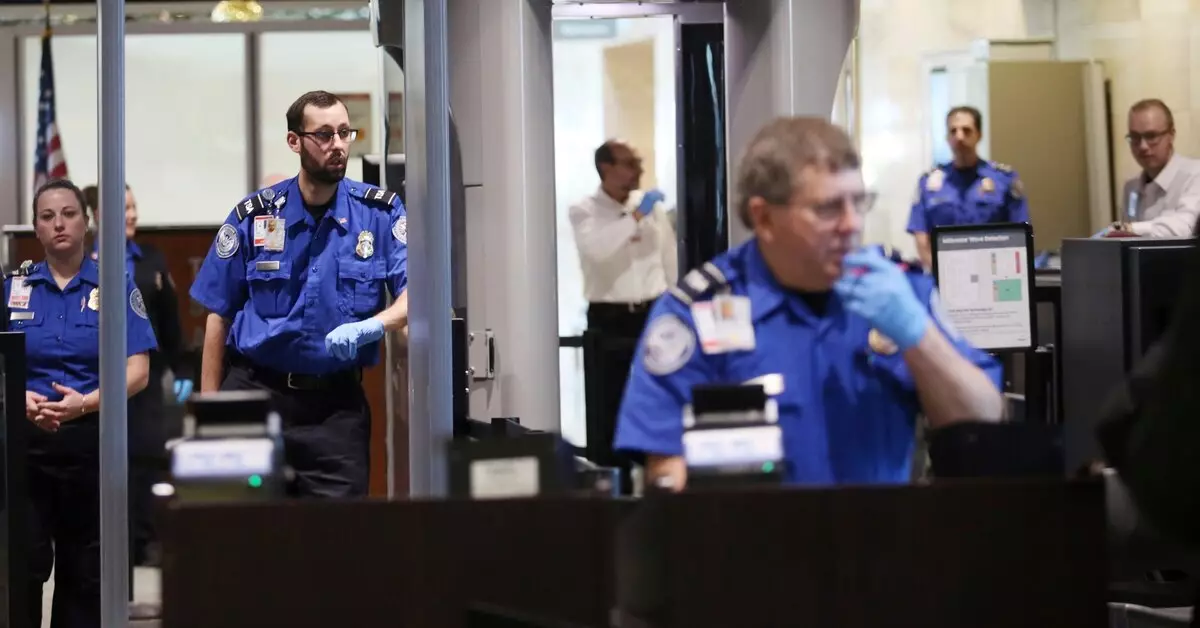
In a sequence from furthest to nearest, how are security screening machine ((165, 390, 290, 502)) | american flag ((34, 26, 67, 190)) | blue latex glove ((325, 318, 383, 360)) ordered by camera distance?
american flag ((34, 26, 67, 190)) → blue latex glove ((325, 318, 383, 360)) → security screening machine ((165, 390, 290, 502))

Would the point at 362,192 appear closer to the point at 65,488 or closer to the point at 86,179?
the point at 65,488

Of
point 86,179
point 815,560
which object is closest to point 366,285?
point 815,560

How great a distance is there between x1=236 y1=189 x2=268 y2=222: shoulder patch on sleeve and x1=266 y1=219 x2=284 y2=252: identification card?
6cm

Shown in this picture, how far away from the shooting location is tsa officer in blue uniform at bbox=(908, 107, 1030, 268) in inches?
288

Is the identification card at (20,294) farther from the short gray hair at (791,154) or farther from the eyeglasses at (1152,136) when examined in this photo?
the eyeglasses at (1152,136)

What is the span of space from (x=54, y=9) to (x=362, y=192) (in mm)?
7553

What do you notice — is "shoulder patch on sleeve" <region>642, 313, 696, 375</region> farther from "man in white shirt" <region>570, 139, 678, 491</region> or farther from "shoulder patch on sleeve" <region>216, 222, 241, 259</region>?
"man in white shirt" <region>570, 139, 678, 491</region>

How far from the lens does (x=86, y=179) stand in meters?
11.3

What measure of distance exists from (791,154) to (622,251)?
9.50 feet

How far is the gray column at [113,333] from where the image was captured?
371 centimetres

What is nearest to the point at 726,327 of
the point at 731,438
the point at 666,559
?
the point at 731,438

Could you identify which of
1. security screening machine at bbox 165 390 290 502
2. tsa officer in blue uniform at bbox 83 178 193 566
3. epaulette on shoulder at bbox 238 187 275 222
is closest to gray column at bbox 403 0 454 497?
epaulette on shoulder at bbox 238 187 275 222

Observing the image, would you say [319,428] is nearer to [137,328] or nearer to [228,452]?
[137,328]

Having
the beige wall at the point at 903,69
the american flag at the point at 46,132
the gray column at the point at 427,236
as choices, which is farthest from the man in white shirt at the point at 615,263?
the american flag at the point at 46,132
